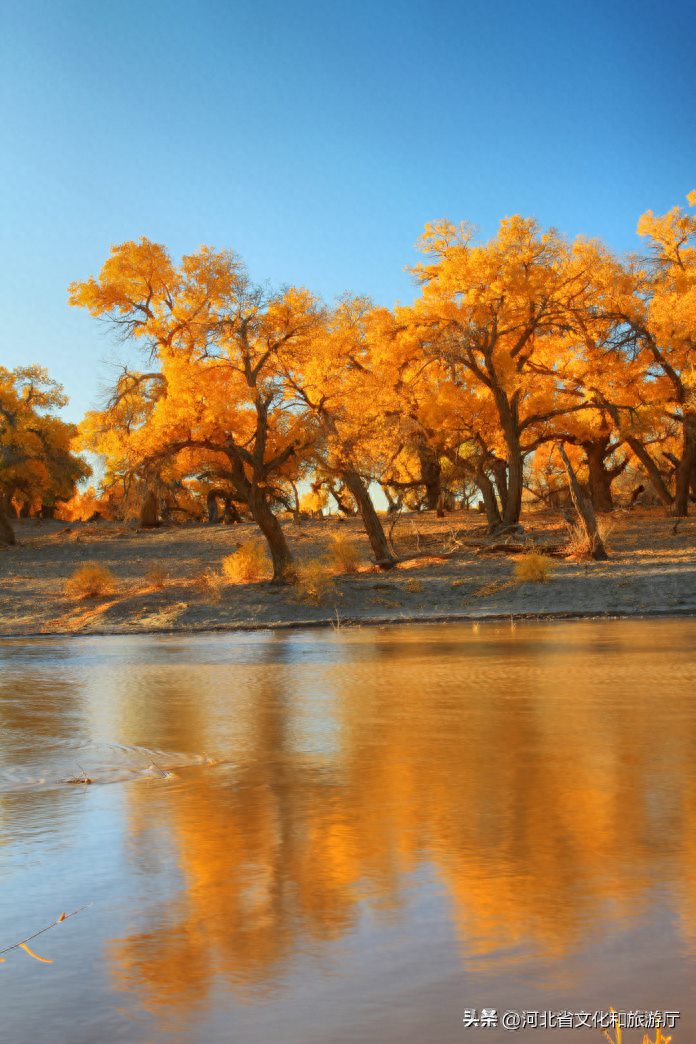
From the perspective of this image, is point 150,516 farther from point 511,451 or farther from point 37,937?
point 37,937

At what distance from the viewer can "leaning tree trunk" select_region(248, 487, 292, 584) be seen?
2856 cm

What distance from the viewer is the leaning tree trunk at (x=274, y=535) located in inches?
1125

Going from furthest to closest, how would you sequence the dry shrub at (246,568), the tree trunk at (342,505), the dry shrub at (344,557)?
the tree trunk at (342,505)
the dry shrub at (344,557)
the dry shrub at (246,568)

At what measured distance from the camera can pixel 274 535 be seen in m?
28.7

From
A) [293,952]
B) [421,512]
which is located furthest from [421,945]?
[421,512]

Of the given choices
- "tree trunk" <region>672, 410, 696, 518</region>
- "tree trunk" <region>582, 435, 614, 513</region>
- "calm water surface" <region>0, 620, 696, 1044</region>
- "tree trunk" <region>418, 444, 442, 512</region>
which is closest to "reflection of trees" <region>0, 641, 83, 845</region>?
"calm water surface" <region>0, 620, 696, 1044</region>

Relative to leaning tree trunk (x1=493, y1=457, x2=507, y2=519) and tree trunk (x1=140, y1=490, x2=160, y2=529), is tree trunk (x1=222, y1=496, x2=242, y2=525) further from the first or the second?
leaning tree trunk (x1=493, y1=457, x2=507, y2=519)

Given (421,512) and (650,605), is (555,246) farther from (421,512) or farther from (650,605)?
(421,512)

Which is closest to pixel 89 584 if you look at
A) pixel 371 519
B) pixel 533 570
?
pixel 371 519

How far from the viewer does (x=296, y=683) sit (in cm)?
1405

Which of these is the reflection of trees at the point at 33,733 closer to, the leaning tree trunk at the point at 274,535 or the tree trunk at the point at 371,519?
the leaning tree trunk at the point at 274,535

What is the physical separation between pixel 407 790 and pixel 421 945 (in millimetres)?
3067

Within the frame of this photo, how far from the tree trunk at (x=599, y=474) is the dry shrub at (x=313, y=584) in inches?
593

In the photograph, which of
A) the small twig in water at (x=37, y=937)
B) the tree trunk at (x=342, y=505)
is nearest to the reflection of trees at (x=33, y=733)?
the small twig in water at (x=37, y=937)
